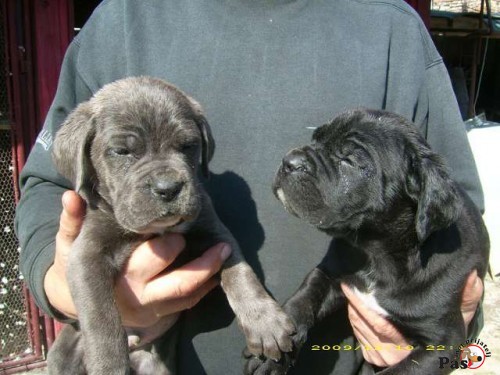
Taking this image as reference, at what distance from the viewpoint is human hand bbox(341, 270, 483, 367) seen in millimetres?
2432

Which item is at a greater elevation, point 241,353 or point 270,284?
point 270,284

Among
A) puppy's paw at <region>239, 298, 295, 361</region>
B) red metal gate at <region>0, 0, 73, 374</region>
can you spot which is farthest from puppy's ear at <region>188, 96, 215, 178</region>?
red metal gate at <region>0, 0, 73, 374</region>

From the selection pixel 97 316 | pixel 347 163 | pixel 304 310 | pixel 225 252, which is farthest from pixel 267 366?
pixel 347 163

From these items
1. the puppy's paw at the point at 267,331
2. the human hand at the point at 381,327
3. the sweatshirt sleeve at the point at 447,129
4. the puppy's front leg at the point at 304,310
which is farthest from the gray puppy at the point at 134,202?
the sweatshirt sleeve at the point at 447,129

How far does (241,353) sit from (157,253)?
0.61m

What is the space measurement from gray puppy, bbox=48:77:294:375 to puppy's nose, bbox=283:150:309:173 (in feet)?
1.28

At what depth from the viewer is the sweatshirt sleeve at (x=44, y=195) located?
2.40 m

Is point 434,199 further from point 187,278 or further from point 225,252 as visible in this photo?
point 187,278

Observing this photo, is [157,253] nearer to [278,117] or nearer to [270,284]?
[270,284]

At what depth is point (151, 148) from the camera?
2.41m

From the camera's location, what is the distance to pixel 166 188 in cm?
221

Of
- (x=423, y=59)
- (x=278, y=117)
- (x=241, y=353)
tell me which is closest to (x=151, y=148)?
(x=278, y=117)

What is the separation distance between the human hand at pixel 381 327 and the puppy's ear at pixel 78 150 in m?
1.36

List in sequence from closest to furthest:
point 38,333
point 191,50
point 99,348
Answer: point 99,348 < point 191,50 < point 38,333
